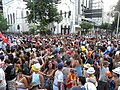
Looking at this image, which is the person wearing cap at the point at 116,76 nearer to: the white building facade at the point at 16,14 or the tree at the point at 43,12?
the tree at the point at 43,12

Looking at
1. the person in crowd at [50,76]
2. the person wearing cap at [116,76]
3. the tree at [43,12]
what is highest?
the tree at [43,12]

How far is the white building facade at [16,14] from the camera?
50.8m

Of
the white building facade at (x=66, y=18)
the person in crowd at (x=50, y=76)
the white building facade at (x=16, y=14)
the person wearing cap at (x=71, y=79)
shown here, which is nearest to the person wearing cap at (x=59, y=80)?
the person wearing cap at (x=71, y=79)

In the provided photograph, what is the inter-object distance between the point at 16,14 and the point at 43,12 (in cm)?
1687

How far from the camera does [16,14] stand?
51.8 m

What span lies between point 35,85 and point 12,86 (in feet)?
6.88

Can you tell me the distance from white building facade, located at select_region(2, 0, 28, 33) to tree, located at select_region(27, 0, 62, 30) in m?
13.5

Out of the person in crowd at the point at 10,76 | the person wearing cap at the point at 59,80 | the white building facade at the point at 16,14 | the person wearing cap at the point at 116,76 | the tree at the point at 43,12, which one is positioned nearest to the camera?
the person wearing cap at the point at 116,76

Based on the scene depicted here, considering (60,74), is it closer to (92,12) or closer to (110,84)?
(110,84)

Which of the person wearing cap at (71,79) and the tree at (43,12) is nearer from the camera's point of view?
the person wearing cap at (71,79)

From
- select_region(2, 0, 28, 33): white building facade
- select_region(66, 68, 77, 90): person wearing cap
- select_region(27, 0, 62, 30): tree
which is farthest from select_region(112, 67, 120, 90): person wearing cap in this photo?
select_region(2, 0, 28, 33): white building facade

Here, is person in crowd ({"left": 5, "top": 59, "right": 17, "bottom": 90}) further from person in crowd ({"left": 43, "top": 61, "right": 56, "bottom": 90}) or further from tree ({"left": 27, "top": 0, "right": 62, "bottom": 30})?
tree ({"left": 27, "top": 0, "right": 62, "bottom": 30})

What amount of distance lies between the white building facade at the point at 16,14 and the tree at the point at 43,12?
13.5 m

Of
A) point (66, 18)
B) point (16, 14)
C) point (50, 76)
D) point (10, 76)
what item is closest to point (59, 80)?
point (50, 76)
